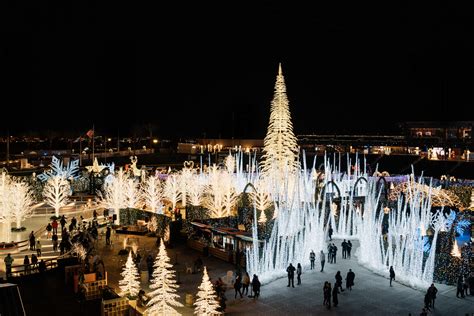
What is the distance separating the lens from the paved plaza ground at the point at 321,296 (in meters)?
15.2

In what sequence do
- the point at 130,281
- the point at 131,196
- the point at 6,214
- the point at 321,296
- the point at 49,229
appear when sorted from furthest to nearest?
the point at 131,196, the point at 6,214, the point at 49,229, the point at 321,296, the point at 130,281

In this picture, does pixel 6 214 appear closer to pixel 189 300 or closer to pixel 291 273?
pixel 189 300

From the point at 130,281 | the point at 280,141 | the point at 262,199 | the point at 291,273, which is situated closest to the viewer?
the point at 130,281

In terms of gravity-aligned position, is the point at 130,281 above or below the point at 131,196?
below

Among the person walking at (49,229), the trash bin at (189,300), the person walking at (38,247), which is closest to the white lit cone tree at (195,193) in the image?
the person walking at (49,229)

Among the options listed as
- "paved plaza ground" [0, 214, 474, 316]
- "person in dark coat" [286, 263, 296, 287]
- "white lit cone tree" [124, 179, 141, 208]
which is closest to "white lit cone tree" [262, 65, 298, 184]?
"white lit cone tree" [124, 179, 141, 208]

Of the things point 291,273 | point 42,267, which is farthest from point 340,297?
point 42,267

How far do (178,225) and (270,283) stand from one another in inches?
314

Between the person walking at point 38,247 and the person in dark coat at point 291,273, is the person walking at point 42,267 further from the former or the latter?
the person in dark coat at point 291,273

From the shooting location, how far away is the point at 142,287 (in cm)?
1736

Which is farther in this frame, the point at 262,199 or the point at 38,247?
the point at 262,199

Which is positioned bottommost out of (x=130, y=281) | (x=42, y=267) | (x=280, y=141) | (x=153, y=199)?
(x=42, y=267)

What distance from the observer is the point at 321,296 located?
16.5 m

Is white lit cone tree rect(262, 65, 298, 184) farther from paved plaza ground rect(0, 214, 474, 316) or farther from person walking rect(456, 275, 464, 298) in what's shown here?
person walking rect(456, 275, 464, 298)
